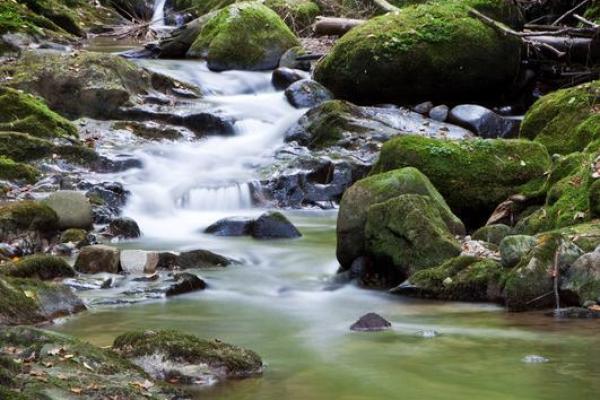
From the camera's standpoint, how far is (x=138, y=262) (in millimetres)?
8141

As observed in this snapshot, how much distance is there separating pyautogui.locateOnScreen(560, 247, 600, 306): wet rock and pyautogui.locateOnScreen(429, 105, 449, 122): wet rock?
8.57m

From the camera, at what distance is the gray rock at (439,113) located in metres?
14.9

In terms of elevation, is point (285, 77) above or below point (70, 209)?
above

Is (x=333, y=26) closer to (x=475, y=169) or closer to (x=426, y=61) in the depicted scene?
(x=426, y=61)

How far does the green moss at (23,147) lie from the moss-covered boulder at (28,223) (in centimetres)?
294

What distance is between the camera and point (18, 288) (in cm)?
612

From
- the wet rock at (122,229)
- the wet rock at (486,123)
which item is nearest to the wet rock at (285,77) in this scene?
the wet rock at (486,123)

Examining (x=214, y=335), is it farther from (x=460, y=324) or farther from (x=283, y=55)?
(x=283, y=55)

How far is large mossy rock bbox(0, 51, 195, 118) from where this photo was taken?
1445cm

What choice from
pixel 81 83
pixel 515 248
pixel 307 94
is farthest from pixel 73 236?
pixel 307 94

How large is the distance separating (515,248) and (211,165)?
7.02 meters

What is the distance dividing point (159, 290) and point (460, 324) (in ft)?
8.18

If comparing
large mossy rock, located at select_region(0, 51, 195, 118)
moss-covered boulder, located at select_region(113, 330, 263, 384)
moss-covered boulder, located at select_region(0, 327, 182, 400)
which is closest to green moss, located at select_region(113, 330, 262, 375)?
moss-covered boulder, located at select_region(113, 330, 263, 384)

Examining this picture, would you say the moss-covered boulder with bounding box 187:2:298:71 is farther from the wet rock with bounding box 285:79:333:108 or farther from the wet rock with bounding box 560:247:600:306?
the wet rock with bounding box 560:247:600:306
